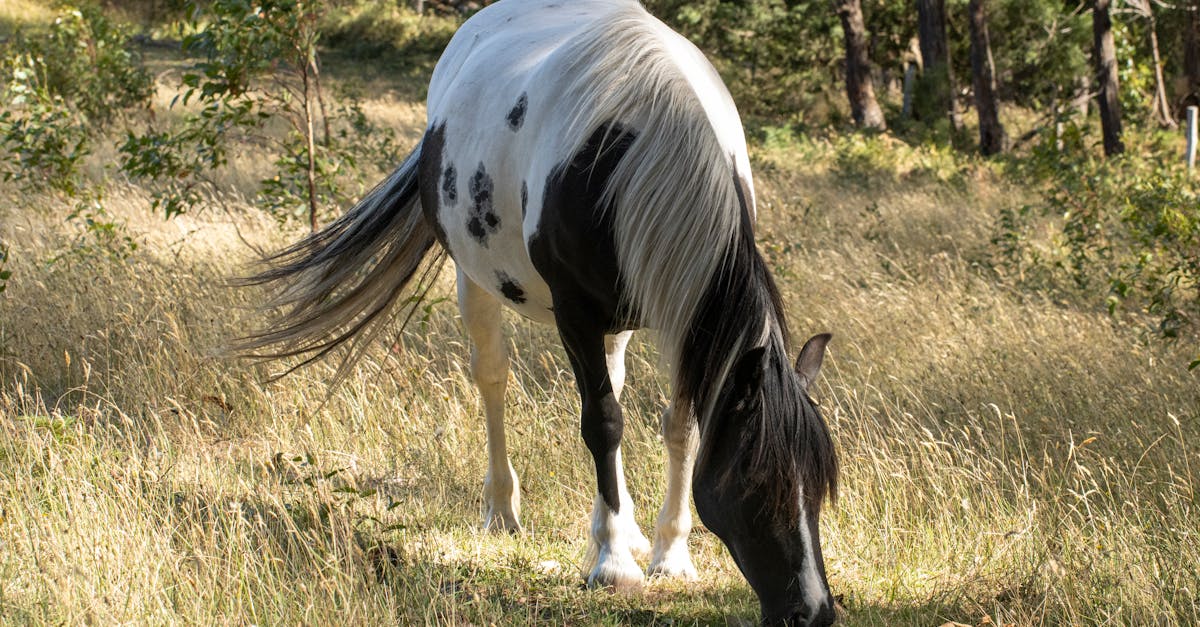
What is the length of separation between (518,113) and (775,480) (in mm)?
1496

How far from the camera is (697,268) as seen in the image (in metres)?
2.51

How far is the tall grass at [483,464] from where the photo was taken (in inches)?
115

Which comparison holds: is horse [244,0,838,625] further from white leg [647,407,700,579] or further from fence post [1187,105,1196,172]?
fence post [1187,105,1196,172]

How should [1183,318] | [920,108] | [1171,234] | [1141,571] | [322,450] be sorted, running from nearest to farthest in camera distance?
1. [1141,571]
2. [322,450]
3. [1183,318]
4. [1171,234]
5. [920,108]

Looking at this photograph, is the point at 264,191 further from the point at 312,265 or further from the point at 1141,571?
the point at 1141,571

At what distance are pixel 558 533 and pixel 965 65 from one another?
21059 mm

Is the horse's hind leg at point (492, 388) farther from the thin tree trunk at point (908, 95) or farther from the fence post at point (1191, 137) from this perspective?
the thin tree trunk at point (908, 95)

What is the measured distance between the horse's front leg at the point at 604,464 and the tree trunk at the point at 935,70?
50.9ft

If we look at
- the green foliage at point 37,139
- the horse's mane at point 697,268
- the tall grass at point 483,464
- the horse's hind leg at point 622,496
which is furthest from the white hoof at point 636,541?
the green foliage at point 37,139

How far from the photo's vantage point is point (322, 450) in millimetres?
4082

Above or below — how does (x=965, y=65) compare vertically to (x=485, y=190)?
below

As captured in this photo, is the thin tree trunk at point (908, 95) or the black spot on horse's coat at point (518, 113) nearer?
the black spot on horse's coat at point (518, 113)

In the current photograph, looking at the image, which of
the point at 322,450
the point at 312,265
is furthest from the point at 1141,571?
the point at 312,265

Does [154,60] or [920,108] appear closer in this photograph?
[920,108]
